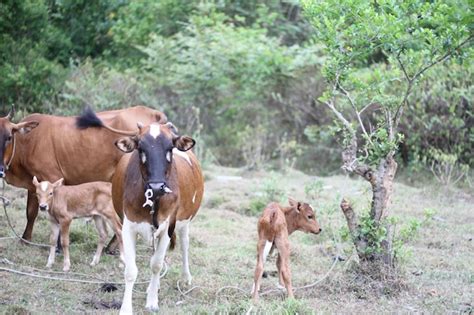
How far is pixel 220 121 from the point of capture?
1898 centimetres

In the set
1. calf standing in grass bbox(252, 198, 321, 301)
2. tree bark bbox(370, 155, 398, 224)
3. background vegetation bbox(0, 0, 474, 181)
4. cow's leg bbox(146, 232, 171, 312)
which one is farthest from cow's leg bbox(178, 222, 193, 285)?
background vegetation bbox(0, 0, 474, 181)

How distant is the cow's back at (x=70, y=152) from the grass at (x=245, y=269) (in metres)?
0.85

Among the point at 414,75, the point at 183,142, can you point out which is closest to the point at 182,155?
the point at 183,142

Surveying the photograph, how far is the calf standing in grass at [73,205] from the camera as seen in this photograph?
8.95 metres

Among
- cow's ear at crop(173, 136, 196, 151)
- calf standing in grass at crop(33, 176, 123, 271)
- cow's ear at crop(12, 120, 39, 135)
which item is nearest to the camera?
cow's ear at crop(173, 136, 196, 151)

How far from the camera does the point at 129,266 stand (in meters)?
6.89

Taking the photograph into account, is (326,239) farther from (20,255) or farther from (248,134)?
(248,134)

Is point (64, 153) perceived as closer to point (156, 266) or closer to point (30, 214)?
point (30, 214)

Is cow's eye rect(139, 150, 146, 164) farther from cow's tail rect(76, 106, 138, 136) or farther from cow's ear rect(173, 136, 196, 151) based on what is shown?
cow's tail rect(76, 106, 138, 136)

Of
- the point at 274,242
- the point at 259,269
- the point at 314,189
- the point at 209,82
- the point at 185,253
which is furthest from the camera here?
the point at 209,82

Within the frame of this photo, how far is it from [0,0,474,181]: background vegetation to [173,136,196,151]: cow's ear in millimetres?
8564

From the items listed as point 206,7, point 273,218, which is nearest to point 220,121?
point 206,7

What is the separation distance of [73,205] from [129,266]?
2.40 m

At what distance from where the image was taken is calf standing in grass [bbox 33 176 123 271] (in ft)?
29.3
